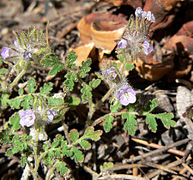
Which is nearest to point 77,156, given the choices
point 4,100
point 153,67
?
point 4,100

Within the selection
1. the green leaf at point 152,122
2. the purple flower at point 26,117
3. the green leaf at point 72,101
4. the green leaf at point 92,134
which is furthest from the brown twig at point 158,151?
the purple flower at point 26,117

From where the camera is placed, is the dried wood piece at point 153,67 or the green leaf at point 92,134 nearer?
the green leaf at point 92,134

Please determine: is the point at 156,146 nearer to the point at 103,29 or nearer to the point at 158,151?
the point at 158,151

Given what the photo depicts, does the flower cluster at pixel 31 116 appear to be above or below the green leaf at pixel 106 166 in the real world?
above

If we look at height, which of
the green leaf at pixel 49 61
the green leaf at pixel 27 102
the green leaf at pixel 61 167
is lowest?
the green leaf at pixel 61 167

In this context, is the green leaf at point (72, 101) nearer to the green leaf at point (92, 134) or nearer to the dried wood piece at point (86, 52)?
the green leaf at point (92, 134)

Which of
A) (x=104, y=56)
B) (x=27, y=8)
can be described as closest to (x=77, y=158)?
(x=104, y=56)
